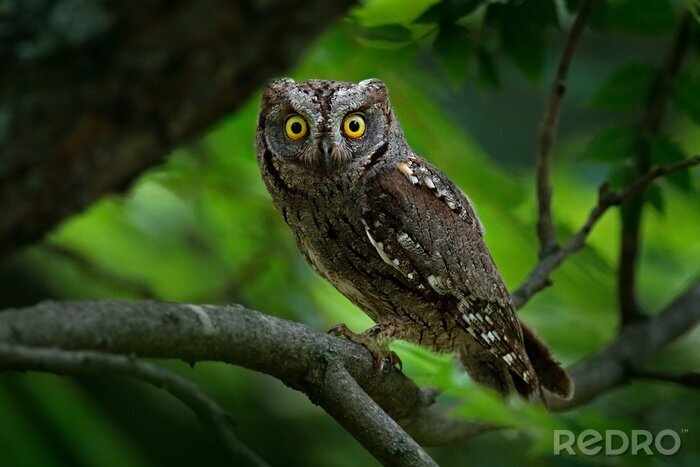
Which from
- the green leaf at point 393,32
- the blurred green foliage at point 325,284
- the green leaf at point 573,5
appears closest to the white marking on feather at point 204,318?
the blurred green foliage at point 325,284

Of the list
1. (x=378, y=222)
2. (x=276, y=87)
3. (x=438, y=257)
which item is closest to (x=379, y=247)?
(x=378, y=222)

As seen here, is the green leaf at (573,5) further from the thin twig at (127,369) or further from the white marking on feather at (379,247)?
the thin twig at (127,369)

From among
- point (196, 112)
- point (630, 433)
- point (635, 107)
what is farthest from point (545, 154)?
point (196, 112)

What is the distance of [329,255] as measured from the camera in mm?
2734

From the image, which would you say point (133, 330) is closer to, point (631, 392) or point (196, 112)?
point (196, 112)

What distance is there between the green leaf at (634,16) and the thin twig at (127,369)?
6.17ft

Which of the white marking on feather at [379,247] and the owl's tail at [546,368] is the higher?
the white marking on feather at [379,247]

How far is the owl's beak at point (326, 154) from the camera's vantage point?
2.62 meters

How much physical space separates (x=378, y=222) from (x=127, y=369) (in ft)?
4.85

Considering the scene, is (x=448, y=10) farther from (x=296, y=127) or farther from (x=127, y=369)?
(x=127, y=369)

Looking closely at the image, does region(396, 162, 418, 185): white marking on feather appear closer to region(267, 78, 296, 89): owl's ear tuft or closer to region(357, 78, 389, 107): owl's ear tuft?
region(357, 78, 389, 107): owl's ear tuft

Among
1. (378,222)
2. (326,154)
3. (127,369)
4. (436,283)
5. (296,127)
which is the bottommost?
(127,369)

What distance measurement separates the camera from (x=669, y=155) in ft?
9.14

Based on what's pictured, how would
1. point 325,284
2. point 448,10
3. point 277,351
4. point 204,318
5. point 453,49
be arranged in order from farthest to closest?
point 325,284 < point 453,49 < point 448,10 < point 277,351 < point 204,318
